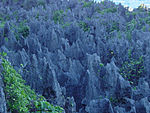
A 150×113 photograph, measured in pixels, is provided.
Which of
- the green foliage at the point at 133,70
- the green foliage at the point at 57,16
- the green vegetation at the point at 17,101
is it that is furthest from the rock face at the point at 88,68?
the green foliage at the point at 57,16

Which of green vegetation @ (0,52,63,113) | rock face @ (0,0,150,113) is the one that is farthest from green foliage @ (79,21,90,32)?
green vegetation @ (0,52,63,113)

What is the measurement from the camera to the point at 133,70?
5207 mm

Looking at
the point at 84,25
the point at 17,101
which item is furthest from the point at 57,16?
the point at 17,101

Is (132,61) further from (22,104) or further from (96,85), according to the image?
(22,104)

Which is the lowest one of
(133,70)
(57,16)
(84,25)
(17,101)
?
(17,101)

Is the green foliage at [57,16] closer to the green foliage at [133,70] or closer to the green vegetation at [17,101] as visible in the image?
the green foliage at [133,70]

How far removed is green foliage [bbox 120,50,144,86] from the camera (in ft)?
→ 16.3

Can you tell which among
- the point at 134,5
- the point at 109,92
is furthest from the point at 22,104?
the point at 134,5

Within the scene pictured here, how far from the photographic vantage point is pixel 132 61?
18.2 ft

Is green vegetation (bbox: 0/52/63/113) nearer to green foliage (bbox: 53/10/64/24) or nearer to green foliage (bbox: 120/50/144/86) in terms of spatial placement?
green foliage (bbox: 120/50/144/86)

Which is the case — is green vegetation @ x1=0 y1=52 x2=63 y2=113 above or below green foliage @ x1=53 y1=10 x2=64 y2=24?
below

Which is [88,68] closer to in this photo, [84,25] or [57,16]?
[84,25]

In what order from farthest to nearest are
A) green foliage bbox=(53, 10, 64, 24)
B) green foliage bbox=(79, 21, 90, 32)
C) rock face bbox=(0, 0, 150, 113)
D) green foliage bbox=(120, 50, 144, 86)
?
1. green foliage bbox=(53, 10, 64, 24)
2. green foliage bbox=(79, 21, 90, 32)
3. green foliage bbox=(120, 50, 144, 86)
4. rock face bbox=(0, 0, 150, 113)

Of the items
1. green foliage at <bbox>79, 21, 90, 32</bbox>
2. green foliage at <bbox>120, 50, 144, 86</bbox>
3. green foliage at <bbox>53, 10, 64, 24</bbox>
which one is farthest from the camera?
green foliage at <bbox>53, 10, 64, 24</bbox>
